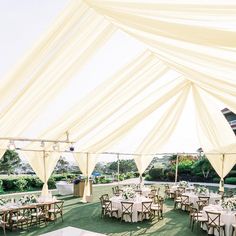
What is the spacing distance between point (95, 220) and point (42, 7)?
7555 millimetres

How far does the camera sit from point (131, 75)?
672cm

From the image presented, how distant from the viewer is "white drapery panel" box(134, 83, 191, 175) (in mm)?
11023

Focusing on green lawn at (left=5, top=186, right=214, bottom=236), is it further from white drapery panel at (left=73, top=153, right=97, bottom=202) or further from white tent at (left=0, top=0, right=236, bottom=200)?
→ white tent at (left=0, top=0, right=236, bottom=200)

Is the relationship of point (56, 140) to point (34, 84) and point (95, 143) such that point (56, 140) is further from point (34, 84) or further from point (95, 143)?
point (34, 84)

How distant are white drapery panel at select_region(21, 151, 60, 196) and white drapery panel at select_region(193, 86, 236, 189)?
5896 millimetres

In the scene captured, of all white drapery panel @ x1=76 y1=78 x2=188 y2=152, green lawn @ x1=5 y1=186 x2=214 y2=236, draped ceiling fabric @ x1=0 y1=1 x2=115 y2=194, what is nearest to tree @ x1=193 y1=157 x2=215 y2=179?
green lawn @ x1=5 y1=186 x2=214 y2=236

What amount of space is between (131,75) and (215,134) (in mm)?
6405

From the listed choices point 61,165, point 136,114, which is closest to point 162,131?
point 136,114

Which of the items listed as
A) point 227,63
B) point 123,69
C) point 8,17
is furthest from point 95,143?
point 227,63

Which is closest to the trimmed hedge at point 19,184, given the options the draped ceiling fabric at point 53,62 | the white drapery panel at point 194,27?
the draped ceiling fabric at point 53,62

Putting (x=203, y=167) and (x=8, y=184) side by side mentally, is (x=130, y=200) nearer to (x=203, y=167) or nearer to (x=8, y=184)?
(x=8, y=184)

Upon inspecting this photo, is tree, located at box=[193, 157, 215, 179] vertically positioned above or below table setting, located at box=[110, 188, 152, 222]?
above

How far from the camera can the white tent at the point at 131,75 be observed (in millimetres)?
2641

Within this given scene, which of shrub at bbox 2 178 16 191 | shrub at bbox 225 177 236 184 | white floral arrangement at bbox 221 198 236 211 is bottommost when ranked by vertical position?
shrub at bbox 2 178 16 191
